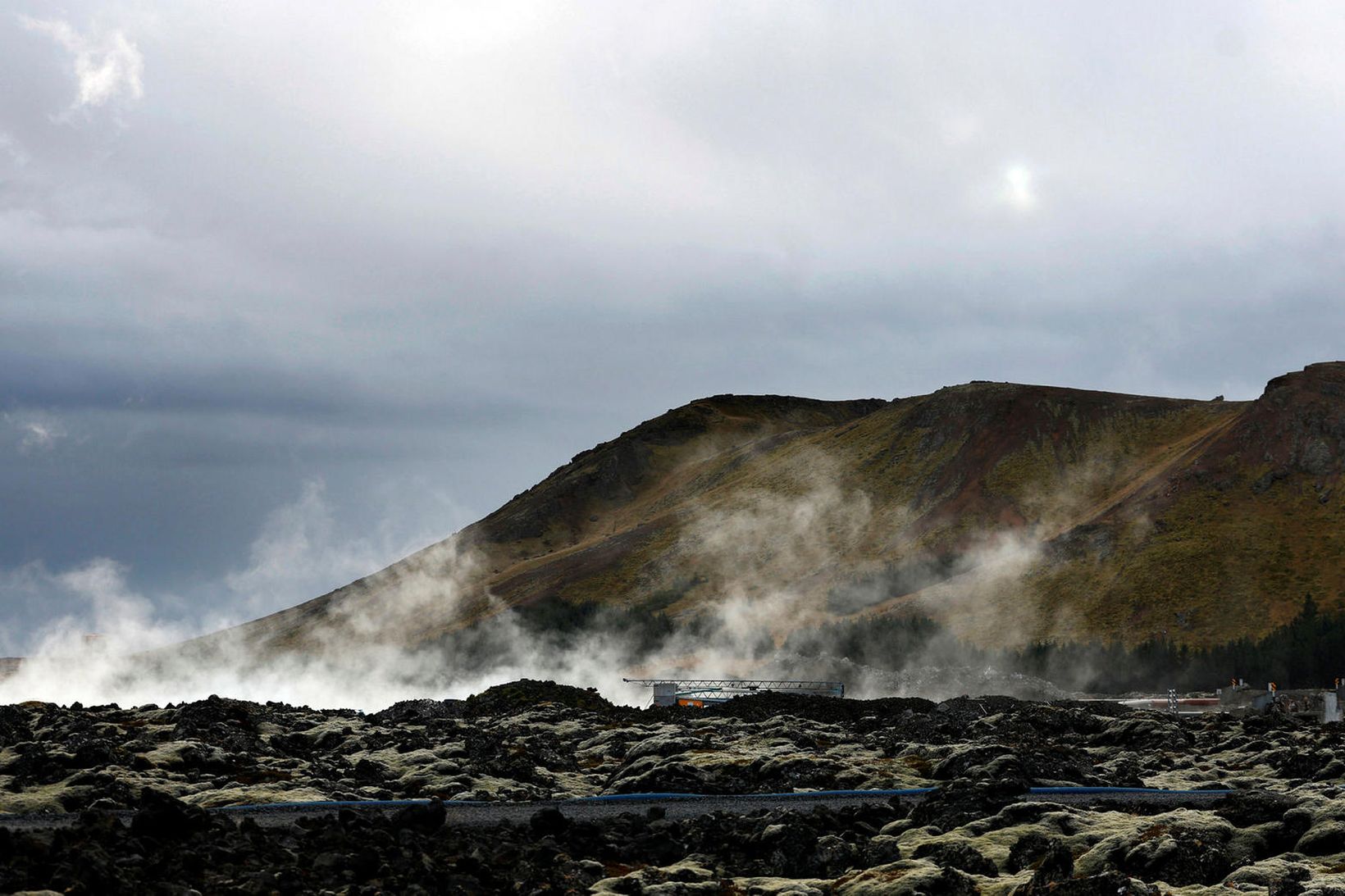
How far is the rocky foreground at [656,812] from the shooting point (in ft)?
63.7

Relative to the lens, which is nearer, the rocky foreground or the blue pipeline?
the rocky foreground

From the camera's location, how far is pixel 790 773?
3600cm

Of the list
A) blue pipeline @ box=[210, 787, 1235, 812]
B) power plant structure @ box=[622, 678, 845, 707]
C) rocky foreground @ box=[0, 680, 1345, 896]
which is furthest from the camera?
power plant structure @ box=[622, 678, 845, 707]

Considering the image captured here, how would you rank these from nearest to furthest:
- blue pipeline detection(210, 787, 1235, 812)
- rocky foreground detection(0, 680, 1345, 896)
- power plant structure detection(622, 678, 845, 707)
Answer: rocky foreground detection(0, 680, 1345, 896) → blue pipeline detection(210, 787, 1235, 812) → power plant structure detection(622, 678, 845, 707)

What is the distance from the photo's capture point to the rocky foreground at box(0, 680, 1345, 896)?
19406 millimetres

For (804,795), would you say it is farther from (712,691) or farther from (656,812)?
(712,691)

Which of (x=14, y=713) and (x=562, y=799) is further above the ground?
(x=14, y=713)

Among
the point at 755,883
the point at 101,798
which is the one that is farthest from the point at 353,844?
the point at 101,798

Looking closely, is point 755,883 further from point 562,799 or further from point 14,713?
point 14,713

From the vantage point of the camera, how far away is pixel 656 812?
89.6ft

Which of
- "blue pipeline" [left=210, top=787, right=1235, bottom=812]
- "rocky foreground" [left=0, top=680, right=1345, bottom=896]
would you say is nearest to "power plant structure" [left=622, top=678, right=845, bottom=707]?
"rocky foreground" [left=0, top=680, right=1345, bottom=896]

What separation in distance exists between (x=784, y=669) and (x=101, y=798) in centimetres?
13259

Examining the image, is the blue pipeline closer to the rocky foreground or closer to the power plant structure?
the rocky foreground

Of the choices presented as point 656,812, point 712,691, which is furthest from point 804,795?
point 712,691
